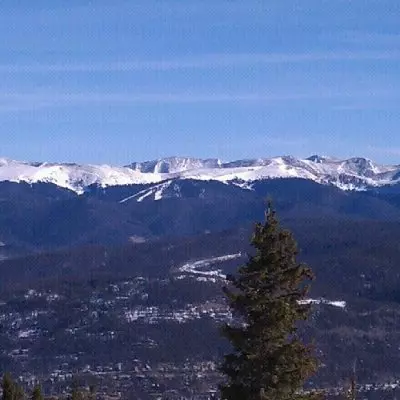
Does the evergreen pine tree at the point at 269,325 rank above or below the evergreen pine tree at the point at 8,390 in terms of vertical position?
above

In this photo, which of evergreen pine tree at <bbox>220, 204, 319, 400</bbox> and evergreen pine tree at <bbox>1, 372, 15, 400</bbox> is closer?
evergreen pine tree at <bbox>220, 204, 319, 400</bbox>

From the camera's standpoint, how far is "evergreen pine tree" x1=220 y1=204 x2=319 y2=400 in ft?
87.8

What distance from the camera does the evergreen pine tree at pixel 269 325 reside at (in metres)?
26.8

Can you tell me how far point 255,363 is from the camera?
2698 cm

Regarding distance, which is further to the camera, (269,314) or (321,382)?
(321,382)

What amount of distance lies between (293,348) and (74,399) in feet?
114

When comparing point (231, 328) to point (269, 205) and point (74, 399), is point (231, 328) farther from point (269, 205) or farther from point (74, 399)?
point (74, 399)

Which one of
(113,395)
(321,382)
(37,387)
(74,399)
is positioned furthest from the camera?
(321,382)

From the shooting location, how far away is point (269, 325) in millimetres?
26875

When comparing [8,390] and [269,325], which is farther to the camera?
[8,390]

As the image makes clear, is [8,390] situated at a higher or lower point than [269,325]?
lower

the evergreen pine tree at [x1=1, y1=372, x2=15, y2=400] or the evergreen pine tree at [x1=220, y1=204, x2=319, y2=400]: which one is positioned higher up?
the evergreen pine tree at [x1=220, y1=204, x2=319, y2=400]

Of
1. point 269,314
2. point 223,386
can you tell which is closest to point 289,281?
point 269,314

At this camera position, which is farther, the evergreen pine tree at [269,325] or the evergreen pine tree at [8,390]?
the evergreen pine tree at [8,390]
